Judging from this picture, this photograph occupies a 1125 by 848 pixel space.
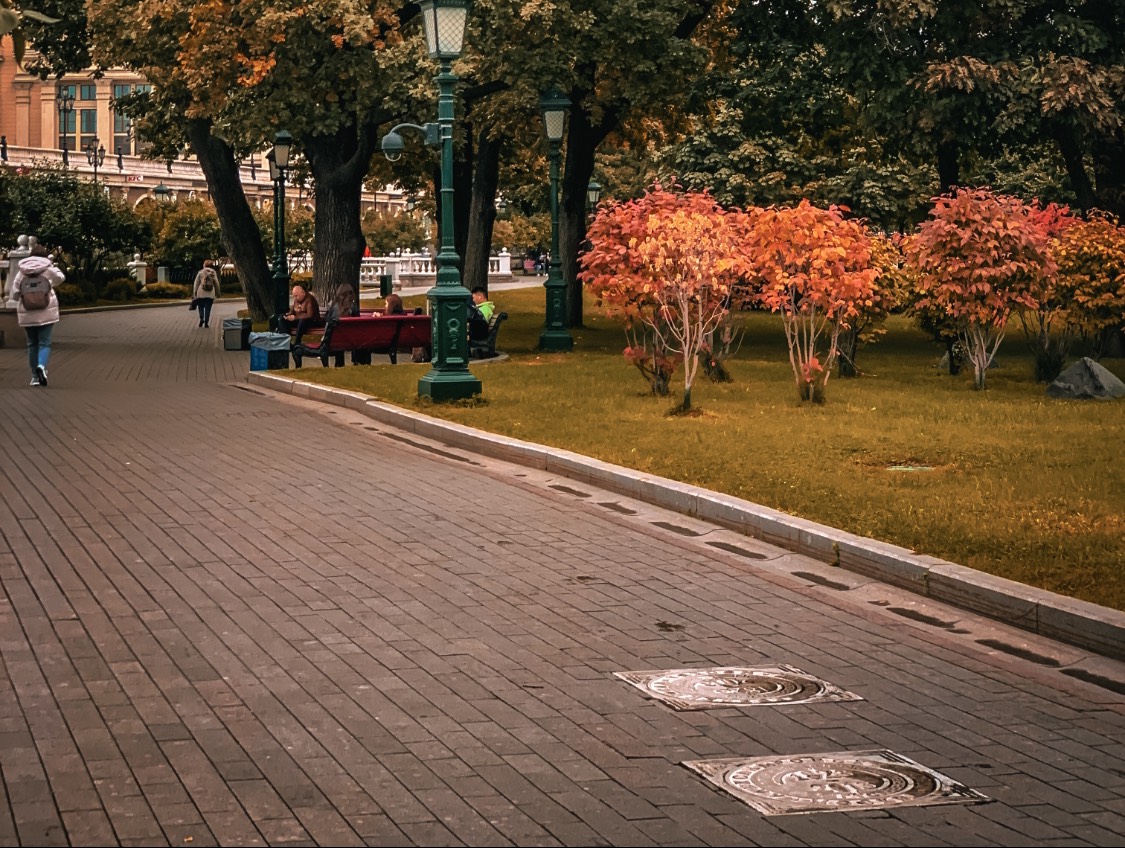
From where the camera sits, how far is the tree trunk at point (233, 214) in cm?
3659

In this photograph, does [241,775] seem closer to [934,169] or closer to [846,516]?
[846,516]

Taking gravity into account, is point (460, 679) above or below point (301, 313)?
below

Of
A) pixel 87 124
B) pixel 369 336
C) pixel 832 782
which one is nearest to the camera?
pixel 832 782

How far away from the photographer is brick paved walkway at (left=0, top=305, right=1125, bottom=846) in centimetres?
548

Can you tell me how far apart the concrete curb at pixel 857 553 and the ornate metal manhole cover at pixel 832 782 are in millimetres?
2149

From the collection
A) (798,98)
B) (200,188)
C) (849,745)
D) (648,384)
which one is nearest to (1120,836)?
(849,745)

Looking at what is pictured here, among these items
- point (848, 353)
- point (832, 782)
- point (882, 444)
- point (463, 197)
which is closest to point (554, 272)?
point (848, 353)

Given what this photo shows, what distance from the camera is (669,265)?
59.4ft

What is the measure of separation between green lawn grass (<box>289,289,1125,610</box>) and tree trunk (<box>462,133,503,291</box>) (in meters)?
11.4

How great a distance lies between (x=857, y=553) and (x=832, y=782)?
4084 mm

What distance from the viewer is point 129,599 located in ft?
28.8

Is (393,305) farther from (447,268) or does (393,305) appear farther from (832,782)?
(832,782)

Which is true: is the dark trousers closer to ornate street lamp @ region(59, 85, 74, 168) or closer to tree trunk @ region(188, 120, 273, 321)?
tree trunk @ region(188, 120, 273, 321)

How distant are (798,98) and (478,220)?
737cm
